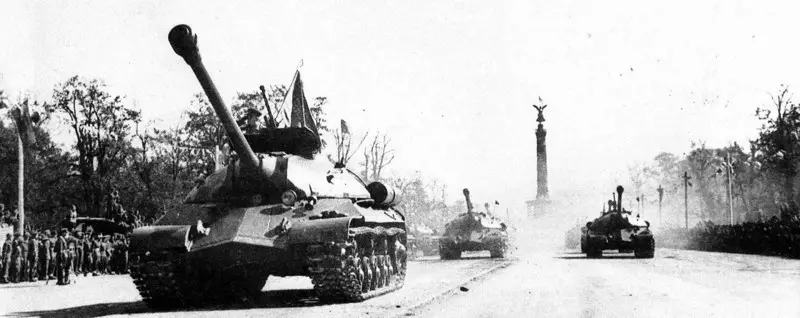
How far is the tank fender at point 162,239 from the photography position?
42.3ft

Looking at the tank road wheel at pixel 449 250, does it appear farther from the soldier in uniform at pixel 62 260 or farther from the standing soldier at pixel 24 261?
the standing soldier at pixel 24 261

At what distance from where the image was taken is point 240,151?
13.7m

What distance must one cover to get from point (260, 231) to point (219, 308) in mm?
1291

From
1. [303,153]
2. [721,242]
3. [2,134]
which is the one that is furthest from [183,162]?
[303,153]

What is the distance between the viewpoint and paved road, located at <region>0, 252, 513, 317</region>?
493 inches

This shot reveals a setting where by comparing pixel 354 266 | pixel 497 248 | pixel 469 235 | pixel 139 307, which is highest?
pixel 469 235

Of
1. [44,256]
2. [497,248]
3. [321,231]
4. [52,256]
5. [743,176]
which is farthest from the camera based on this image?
[743,176]

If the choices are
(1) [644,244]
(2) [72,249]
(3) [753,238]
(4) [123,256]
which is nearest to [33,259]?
(2) [72,249]

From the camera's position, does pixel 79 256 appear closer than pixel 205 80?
No

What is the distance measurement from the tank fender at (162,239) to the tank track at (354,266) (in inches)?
69.6

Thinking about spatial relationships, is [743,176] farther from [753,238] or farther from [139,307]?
[139,307]

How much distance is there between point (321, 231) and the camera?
511 inches

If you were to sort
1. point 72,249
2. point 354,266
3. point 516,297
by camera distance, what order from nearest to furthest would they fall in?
point 354,266 < point 516,297 < point 72,249

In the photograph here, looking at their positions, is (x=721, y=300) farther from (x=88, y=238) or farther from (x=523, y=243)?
(x=523, y=243)
